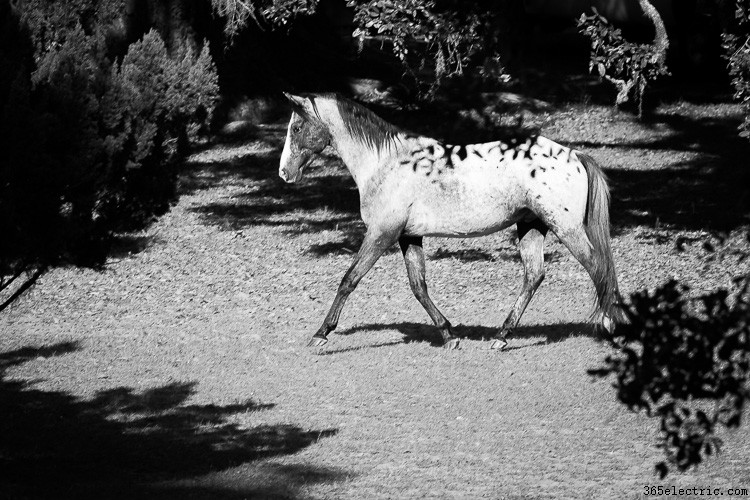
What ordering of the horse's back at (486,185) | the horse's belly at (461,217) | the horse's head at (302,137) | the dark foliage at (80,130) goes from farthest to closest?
the horse's head at (302,137)
the horse's belly at (461,217)
the horse's back at (486,185)
the dark foliage at (80,130)

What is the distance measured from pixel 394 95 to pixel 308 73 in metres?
1.94

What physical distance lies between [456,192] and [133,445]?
3869mm

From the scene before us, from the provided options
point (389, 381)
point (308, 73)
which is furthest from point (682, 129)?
point (389, 381)

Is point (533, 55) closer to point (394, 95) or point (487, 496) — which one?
point (394, 95)

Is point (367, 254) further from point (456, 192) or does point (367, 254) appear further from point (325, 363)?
point (325, 363)

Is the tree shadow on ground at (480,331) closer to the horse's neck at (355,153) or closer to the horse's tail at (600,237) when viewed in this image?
the horse's tail at (600,237)

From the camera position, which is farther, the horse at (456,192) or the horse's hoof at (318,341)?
the horse's hoof at (318,341)

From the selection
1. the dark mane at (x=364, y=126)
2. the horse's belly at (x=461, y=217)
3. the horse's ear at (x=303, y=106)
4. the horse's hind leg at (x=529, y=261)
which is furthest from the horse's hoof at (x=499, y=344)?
the horse's ear at (x=303, y=106)

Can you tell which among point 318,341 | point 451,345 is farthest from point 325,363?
point 451,345

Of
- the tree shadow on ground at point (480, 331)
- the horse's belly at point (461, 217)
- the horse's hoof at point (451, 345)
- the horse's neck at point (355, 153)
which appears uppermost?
the horse's neck at point (355, 153)

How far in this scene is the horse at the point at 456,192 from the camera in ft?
32.9

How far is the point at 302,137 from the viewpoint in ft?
35.1

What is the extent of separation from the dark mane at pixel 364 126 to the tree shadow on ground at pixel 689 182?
667cm

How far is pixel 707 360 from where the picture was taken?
365 cm
